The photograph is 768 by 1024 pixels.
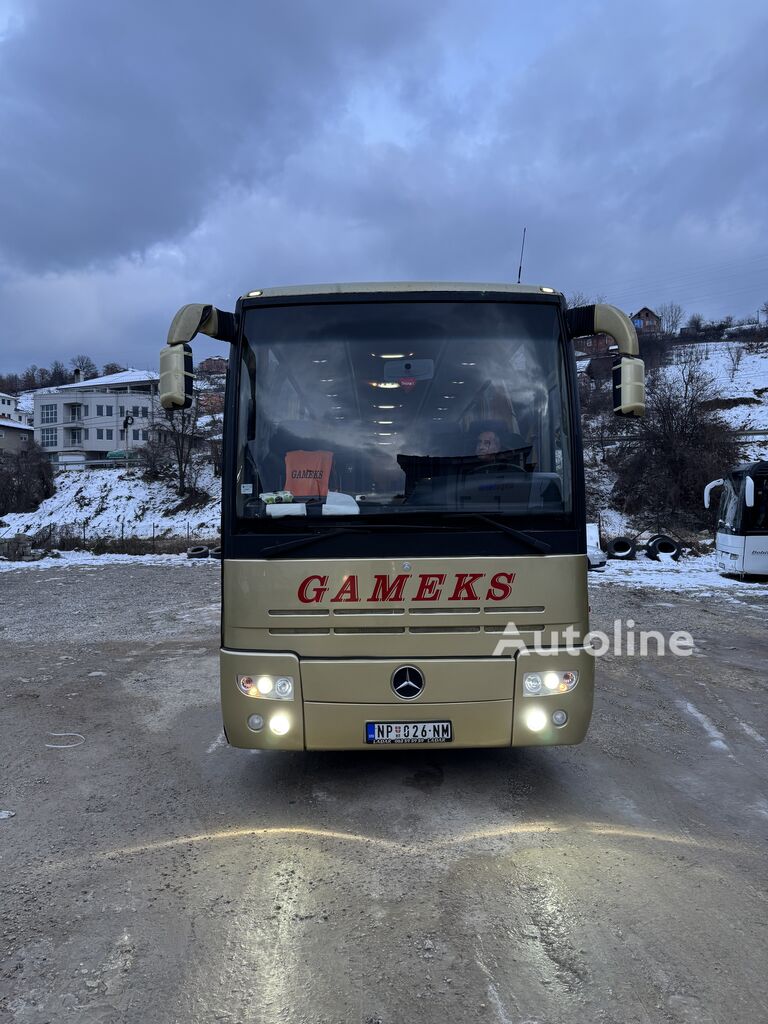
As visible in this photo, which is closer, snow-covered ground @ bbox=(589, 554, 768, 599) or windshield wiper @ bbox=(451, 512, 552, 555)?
windshield wiper @ bbox=(451, 512, 552, 555)

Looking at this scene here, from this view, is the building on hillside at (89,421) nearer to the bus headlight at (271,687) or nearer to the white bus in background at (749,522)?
the white bus in background at (749,522)

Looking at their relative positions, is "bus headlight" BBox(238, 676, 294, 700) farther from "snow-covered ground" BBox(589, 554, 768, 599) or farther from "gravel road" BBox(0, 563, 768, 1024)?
"snow-covered ground" BBox(589, 554, 768, 599)

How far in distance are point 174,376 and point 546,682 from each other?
3.07 metres

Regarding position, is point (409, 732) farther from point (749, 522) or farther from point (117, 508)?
point (117, 508)

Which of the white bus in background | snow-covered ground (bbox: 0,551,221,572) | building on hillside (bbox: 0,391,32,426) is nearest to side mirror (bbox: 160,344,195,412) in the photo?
the white bus in background

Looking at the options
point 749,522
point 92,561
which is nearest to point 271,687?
point 749,522

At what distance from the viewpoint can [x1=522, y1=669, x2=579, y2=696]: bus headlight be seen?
4.11m

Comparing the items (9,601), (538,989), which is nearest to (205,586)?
(9,601)

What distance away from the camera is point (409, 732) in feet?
13.5

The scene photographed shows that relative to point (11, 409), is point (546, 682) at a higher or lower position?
lower

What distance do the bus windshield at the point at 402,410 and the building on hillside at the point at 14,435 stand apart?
82.4 m
